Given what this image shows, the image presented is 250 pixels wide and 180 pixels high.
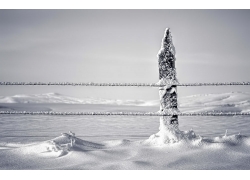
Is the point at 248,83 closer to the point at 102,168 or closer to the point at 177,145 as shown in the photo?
the point at 177,145

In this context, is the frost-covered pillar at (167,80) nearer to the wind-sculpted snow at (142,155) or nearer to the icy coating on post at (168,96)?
the icy coating on post at (168,96)

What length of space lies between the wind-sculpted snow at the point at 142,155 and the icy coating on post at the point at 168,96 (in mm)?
88

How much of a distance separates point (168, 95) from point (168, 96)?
0.01 metres

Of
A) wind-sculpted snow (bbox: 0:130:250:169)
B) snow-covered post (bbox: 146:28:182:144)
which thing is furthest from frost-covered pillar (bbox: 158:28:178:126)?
wind-sculpted snow (bbox: 0:130:250:169)

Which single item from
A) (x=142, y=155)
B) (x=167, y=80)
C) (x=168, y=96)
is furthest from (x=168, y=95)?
(x=142, y=155)

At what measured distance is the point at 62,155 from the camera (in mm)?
2209

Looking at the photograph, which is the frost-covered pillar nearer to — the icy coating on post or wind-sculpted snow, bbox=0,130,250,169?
the icy coating on post

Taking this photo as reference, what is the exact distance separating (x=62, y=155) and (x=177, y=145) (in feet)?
4.00

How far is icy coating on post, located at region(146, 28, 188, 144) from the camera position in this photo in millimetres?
2553

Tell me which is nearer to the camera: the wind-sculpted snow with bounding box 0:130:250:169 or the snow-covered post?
the wind-sculpted snow with bounding box 0:130:250:169

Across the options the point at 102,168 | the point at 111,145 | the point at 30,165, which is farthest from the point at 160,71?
the point at 30,165

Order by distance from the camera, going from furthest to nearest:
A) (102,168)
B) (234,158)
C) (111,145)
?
1. (111,145)
2. (234,158)
3. (102,168)

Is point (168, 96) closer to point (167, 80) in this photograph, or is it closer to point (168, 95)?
point (168, 95)

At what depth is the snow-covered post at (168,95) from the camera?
2553 mm
